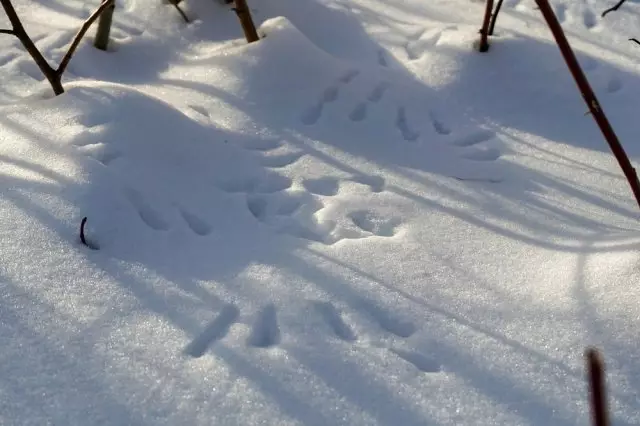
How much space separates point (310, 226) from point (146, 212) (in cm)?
48

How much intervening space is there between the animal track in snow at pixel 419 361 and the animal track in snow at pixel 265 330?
0.27 metres

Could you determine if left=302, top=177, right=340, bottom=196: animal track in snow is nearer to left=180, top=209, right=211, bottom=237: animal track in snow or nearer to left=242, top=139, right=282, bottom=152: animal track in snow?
left=242, top=139, right=282, bottom=152: animal track in snow

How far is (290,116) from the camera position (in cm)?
254

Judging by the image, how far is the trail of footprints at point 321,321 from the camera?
1.48m

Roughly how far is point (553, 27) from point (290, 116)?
150 centimetres

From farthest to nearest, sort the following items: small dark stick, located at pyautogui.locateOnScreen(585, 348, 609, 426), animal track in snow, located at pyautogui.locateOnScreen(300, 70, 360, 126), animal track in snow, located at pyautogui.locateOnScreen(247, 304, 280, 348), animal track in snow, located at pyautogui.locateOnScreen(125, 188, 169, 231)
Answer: animal track in snow, located at pyautogui.locateOnScreen(300, 70, 360, 126) < animal track in snow, located at pyautogui.locateOnScreen(125, 188, 169, 231) < animal track in snow, located at pyautogui.locateOnScreen(247, 304, 280, 348) < small dark stick, located at pyautogui.locateOnScreen(585, 348, 609, 426)

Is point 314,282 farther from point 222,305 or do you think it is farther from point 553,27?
point 553,27

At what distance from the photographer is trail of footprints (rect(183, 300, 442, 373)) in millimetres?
1483

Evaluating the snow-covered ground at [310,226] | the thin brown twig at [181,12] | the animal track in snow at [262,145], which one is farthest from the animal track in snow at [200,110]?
the thin brown twig at [181,12]

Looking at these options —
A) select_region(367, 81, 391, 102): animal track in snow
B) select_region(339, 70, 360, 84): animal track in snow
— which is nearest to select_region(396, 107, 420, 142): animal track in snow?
select_region(367, 81, 391, 102): animal track in snow

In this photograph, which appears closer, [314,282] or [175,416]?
[175,416]

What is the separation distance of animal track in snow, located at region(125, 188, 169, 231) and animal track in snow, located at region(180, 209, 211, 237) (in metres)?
0.07

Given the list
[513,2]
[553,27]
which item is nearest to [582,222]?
[553,27]

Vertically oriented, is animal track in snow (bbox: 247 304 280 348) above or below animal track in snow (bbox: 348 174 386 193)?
above
